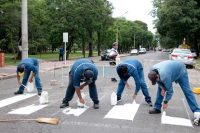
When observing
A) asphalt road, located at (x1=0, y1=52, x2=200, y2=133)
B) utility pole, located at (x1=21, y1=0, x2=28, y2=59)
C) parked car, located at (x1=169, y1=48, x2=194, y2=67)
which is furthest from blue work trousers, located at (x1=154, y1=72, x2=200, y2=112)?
parked car, located at (x1=169, y1=48, x2=194, y2=67)

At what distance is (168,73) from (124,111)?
6.79ft

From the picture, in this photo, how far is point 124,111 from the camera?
12.0 metres

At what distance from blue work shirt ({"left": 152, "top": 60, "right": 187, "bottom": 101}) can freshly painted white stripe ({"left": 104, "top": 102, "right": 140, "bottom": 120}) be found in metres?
1.14

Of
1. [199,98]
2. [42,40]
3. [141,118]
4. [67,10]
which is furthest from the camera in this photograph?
[42,40]

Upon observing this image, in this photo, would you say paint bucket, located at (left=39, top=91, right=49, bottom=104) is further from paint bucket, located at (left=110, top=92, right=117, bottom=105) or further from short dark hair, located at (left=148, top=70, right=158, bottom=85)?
short dark hair, located at (left=148, top=70, right=158, bottom=85)

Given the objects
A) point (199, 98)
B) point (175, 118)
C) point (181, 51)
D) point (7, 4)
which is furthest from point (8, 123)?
point (7, 4)

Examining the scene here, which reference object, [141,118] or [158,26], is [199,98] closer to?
[141,118]

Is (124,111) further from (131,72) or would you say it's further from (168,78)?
(168,78)

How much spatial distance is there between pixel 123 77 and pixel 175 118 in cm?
239

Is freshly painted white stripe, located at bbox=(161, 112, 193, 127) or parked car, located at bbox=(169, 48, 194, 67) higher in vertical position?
parked car, located at bbox=(169, 48, 194, 67)

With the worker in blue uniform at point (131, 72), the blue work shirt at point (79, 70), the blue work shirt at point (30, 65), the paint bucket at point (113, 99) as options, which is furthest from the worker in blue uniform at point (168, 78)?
the blue work shirt at point (30, 65)

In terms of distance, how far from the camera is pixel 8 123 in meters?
10.0

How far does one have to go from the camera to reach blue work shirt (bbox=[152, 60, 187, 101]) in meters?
10.3

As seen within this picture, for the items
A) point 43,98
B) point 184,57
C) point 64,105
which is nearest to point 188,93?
point 64,105
